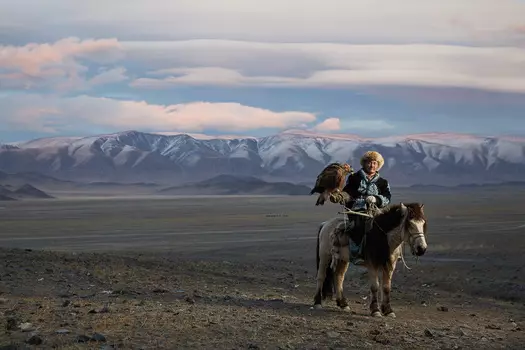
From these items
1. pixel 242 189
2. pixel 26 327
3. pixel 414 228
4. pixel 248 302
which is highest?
pixel 414 228

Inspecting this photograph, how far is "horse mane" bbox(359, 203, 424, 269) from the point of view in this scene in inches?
→ 525

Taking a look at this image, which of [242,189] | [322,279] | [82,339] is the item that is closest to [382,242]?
[322,279]

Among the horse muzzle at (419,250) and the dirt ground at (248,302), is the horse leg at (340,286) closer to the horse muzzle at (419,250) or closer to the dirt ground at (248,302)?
the dirt ground at (248,302)

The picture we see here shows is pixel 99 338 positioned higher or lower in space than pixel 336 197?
lower

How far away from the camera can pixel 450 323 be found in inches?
526

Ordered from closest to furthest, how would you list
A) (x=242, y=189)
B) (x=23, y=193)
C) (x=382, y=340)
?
(x=382, y=340)
(x=23, y=193)
(x=242, y=189)

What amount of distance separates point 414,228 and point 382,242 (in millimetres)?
666

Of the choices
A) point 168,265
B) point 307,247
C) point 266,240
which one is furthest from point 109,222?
point 168,265

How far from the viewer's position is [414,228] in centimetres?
1301

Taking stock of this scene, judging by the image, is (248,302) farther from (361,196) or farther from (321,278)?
(361,196)

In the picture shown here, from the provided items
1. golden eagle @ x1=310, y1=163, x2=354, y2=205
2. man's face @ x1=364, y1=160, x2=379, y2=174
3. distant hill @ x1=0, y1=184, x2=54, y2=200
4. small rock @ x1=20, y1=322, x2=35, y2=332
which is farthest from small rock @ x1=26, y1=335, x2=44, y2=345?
distant hill @ x1=0, y1=184, x2=54, y2=200

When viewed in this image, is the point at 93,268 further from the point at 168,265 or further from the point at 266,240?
the point at 266,240

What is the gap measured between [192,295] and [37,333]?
528 cm

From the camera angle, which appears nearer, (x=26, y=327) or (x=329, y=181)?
(x=26, y=327)
